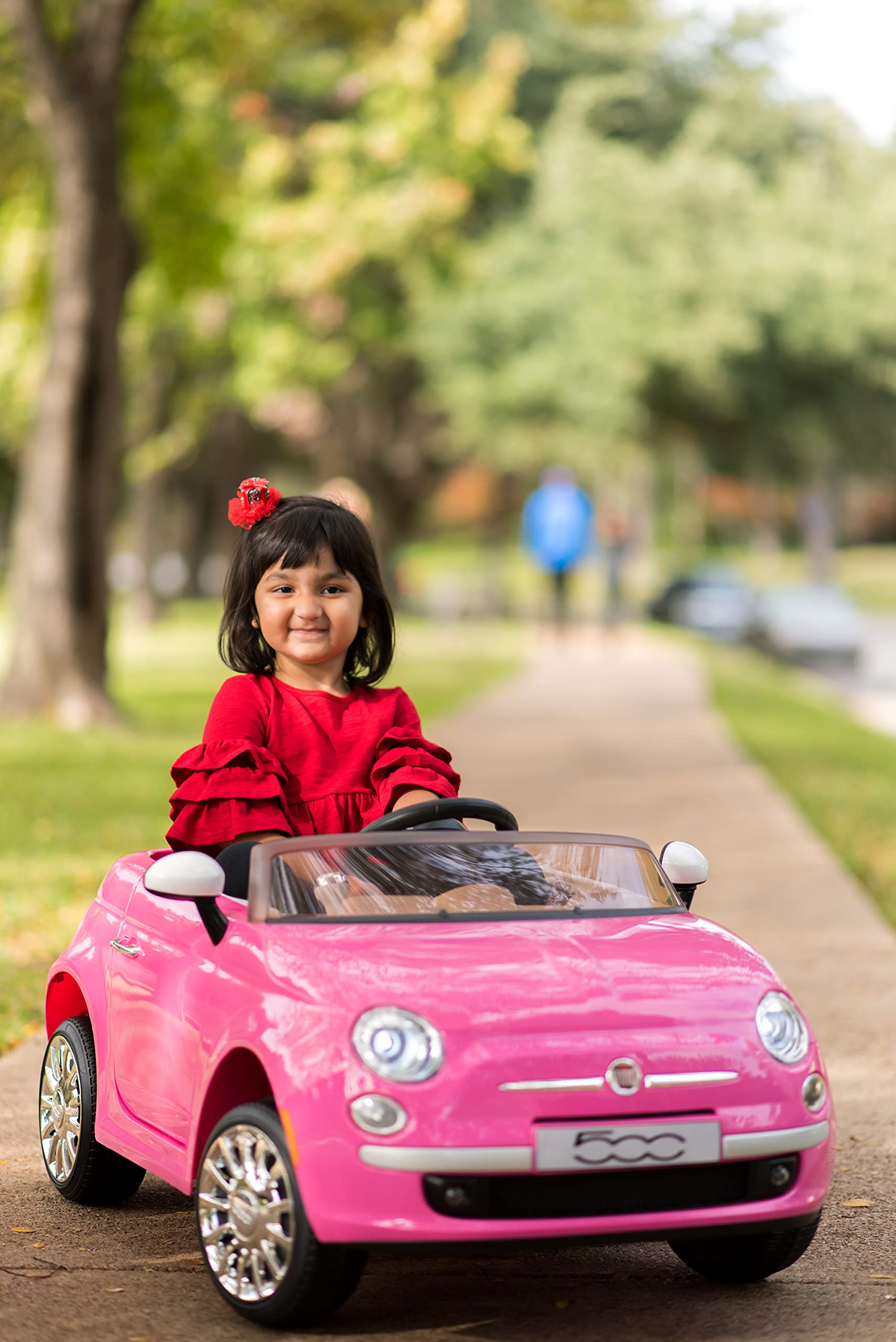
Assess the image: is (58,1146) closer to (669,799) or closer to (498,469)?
(669,799)

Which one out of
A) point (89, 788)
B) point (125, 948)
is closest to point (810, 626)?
point (89, 788)

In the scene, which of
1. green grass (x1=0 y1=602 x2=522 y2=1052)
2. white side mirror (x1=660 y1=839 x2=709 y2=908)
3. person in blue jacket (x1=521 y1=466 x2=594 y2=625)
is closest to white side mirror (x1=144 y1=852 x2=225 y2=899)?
white side mirror (x1=660 y1=839 x2=709 y2=908)

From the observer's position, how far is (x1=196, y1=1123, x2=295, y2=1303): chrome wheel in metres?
3.84

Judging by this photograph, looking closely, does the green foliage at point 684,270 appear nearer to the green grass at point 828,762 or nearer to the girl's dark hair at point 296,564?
the green grass at point 828,762

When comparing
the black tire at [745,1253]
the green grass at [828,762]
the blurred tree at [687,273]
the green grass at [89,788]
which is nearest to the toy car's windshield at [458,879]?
the black tire at [745,1253]

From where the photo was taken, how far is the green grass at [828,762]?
11.9 metres

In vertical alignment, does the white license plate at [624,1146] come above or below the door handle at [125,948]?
below

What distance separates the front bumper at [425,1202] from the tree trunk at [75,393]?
14.3 meters

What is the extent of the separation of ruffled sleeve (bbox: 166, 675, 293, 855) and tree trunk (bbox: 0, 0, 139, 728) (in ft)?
43.4

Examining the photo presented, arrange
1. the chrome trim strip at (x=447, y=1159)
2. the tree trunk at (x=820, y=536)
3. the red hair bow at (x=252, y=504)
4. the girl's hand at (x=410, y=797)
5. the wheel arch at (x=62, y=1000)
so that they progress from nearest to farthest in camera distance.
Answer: the chrome trim strip at (x=447, y=1159) < the girl's hand at (x=410, y=797) < the red hair bow at (x=252, y=504) < the wheel arch at (x=62, y=1000) < the tree trunk at (x=820, y=536)

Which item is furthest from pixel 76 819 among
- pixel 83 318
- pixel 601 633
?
pixel 601 633

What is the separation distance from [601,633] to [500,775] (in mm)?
24748

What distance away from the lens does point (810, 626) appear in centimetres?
3519

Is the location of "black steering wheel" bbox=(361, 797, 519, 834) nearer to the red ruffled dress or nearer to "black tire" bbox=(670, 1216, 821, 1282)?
the red ruffled dress
